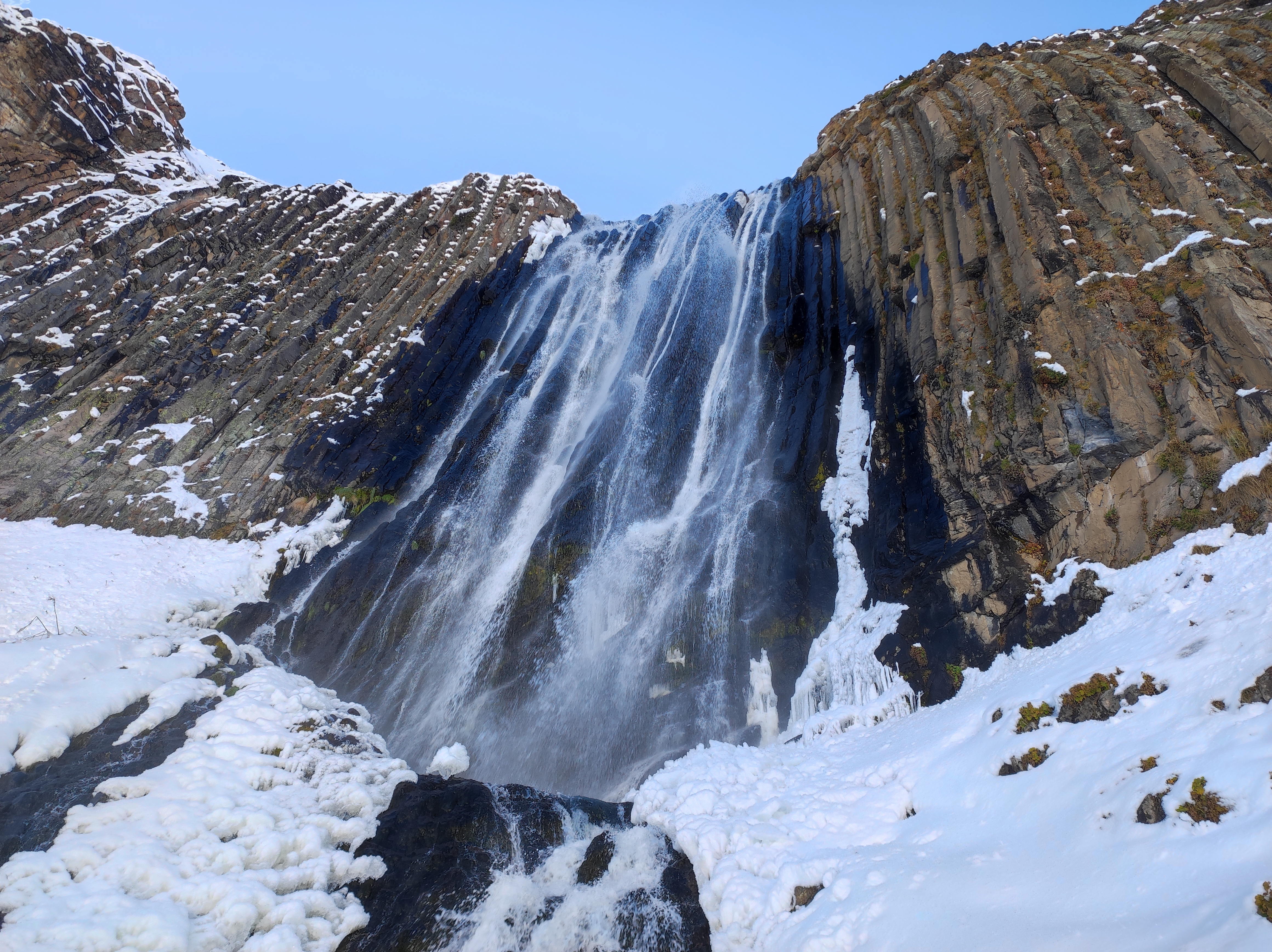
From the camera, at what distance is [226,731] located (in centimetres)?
967

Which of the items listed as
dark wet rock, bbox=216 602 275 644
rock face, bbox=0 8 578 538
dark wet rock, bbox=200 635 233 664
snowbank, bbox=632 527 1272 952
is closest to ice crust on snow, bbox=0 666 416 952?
dark wet rock, bbox=200 635 233 664

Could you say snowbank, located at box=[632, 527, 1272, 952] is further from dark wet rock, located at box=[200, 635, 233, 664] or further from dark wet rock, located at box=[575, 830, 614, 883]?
dark wet rock, located at box=[200, 635, 233, 664]

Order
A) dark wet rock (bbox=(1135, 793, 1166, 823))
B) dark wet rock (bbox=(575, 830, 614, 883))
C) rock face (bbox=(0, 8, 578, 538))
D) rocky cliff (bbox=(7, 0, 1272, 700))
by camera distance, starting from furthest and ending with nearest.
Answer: rock face (bbox=(0, 8, 578, 538))
rocky cliff (bbox=(7, 0, 1272, 700))
dark wet rock (bbox=(575, 830, 614, 883))
dark wet rock (bbox=(1135, 793, 1166, 823))

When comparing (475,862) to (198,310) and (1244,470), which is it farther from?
(198,310)

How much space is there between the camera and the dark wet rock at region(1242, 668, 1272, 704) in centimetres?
491

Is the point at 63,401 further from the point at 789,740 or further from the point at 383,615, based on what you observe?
the point at 789,740

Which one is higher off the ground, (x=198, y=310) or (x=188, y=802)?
(x=198, y=310)

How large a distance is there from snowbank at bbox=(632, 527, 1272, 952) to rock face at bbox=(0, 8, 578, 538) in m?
18.2

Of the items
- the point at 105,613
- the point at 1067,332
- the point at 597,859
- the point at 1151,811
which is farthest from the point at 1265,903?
the point at 105,613

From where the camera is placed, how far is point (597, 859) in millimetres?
8500

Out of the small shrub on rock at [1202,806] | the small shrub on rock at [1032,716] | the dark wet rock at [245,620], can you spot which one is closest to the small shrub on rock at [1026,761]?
the small shrub on rock at [1032,716]

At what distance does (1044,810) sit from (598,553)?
12.7 metres

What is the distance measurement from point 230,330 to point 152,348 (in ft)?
10.2

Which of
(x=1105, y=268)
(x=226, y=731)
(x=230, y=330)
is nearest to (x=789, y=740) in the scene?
(x=226, y=731)
